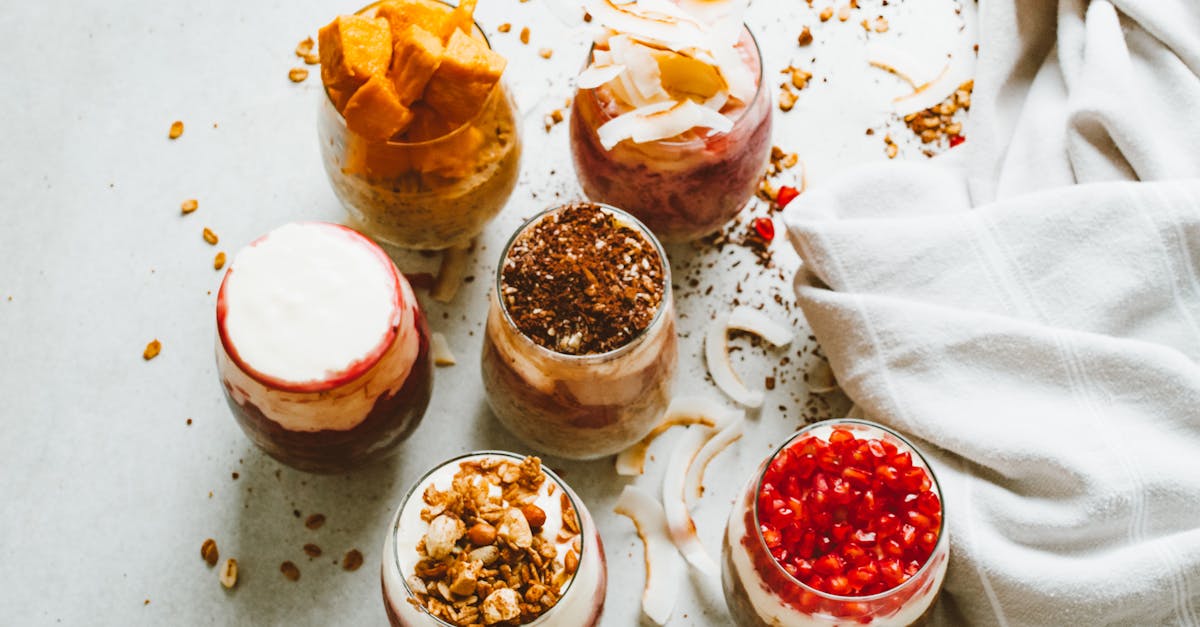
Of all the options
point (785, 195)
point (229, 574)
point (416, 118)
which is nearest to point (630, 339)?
point (416, 118)

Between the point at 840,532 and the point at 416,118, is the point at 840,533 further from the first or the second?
the point at 416,118

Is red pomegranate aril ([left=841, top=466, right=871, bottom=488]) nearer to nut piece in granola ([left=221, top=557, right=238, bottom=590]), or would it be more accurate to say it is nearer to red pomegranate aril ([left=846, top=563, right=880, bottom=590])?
red pomegranate aril ([left=846, top=563, right=880, bottom=590])

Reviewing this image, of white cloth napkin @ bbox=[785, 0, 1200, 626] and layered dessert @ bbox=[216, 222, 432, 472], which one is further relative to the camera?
white cloth napkin @ bbox=[785, 0, 1200, 626]

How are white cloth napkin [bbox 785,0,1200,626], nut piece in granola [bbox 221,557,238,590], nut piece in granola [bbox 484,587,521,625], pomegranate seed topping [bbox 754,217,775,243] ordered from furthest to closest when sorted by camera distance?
pomegranate seed topping [bbox 754,217,775,243] → nut piece in granola [bbox 221,557,238,590] → white cloth napkin [bbox 785,0,1200,626] → nut piece in granola [bbox 484,587,521,625]

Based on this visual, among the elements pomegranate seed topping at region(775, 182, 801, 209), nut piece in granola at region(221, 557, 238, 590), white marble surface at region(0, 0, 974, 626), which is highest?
pomegranate seed topping at region(775, 182, 801, 209)

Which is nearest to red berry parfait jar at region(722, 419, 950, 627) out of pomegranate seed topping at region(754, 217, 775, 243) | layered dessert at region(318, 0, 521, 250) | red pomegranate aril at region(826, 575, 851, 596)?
red pomegranate aril at region(826, 575, 851, 596)

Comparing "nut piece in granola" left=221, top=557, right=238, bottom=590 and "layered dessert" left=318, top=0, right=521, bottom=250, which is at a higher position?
"layered dessert" left=318, top=0, right=521, bottom=250

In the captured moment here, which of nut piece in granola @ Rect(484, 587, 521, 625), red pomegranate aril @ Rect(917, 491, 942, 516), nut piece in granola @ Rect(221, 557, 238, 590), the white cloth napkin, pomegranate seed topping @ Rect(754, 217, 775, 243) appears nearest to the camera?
nut piece in granola @ Rect(484, 587, 521, 625)
